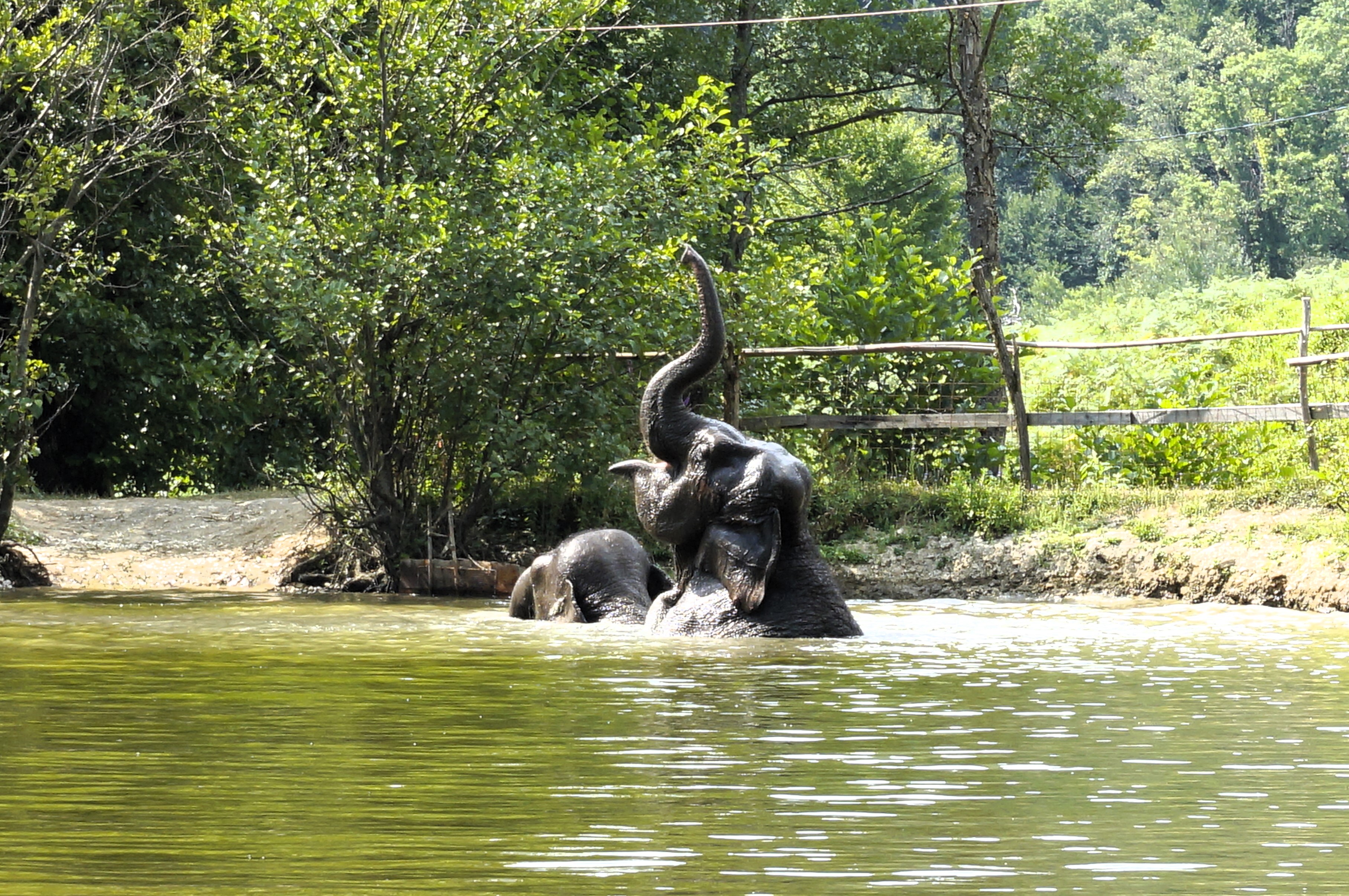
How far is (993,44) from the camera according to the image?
24766 millimetres

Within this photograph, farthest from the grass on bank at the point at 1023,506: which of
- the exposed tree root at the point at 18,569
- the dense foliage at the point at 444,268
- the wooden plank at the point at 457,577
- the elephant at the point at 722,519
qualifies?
the exposed tree root at the point at 18,569

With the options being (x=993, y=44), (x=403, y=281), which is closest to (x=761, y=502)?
(x=403, y=281)

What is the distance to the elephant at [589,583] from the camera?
11.5 metres

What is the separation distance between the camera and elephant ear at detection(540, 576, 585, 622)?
37.7ft

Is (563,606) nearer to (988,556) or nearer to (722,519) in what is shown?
(722,519)

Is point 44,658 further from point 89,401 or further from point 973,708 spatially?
point 89,401

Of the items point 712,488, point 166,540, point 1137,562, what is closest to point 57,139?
point 166,540

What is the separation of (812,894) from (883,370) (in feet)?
46.9

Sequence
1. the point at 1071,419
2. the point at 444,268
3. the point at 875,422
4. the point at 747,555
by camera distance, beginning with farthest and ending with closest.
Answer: the point at 875,422, the point at 1071,419, the point at 444,268, the point at 747,555

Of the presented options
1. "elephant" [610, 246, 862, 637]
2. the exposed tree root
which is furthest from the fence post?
the exposed tree root

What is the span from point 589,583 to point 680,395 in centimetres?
176

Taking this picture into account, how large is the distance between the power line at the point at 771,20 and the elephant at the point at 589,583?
5264 millimetres

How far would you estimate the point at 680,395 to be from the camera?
1046 centimetres

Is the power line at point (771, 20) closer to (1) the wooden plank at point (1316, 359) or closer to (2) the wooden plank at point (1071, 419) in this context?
(2) the wooden plank at point (1071, 419)
